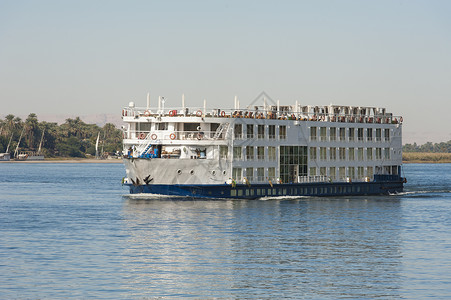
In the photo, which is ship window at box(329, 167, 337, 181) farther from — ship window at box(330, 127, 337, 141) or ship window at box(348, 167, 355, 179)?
ship window at box(330, 127, 337, 141)

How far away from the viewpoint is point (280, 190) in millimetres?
84812

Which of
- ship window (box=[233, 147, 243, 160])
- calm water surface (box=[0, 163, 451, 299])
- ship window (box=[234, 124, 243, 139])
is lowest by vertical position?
calm water surface (box=[0, 163, 451, 299])

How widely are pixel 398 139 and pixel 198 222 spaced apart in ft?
160

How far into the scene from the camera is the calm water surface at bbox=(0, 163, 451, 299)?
36.5 meters

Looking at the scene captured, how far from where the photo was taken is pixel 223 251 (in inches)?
1847

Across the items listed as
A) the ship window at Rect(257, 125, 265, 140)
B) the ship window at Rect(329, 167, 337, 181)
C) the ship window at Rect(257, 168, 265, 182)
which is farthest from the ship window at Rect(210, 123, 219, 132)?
the ship window at Rect(329, 167, 337, 181)

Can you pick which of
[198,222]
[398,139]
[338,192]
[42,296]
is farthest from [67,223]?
[398,139]

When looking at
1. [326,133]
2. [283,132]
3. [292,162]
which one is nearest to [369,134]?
[326,133]

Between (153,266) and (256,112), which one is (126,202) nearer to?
(256,112)

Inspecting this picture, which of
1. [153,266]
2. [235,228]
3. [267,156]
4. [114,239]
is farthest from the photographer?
[267,156]

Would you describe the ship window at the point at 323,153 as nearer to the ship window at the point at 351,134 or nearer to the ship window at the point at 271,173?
the ship window at the point at 351,134

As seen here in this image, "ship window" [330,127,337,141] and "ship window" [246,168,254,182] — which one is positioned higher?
"ship window" [330,127,337,141]

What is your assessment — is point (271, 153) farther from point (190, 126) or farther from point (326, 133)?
point (190, 126)

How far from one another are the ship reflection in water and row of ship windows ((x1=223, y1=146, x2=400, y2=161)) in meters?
7.65
